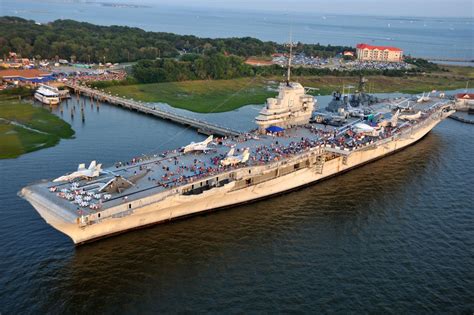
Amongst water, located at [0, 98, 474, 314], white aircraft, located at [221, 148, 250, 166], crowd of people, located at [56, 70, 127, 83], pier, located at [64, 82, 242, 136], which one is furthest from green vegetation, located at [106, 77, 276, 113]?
water, located at [0, 98, 474, 314]

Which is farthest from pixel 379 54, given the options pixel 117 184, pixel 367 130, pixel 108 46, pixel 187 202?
pixel 117 184

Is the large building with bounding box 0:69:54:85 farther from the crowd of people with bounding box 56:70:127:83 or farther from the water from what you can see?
the water

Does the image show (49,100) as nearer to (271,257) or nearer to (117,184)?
(117,184)

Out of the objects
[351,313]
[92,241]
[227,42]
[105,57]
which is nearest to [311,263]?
[351,313]

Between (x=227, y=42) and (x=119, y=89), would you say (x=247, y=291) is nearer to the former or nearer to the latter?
(x=119, y=89)

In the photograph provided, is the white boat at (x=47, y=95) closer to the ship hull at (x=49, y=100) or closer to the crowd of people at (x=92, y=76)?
the ship hull at (x=49, y=100)

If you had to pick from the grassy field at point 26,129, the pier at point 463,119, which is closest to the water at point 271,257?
the grassy field at point 26,129
